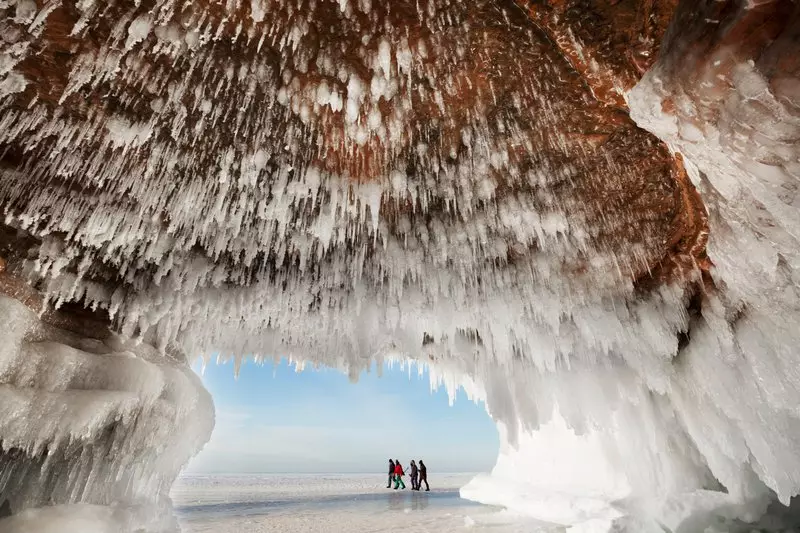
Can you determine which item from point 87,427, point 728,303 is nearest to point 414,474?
point 87,427

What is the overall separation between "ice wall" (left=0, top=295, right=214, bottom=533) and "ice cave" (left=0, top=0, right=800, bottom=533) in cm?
3

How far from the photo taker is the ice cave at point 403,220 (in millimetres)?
2396

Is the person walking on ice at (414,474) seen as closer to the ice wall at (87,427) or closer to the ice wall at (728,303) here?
the ice wall at (728,303)

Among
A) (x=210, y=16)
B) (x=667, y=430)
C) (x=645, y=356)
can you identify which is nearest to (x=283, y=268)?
(x=210, y=16)

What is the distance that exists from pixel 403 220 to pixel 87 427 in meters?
4.32

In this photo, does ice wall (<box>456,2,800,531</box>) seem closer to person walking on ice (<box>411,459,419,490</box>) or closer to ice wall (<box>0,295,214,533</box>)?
ice wall (<box>0,295,214,533</box>)

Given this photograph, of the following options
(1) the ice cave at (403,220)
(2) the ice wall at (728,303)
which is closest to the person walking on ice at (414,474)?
(2) the ice wall at (728,303)

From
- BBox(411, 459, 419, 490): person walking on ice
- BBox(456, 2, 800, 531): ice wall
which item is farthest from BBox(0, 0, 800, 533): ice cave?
BBox(411, 459, 419, 490): person walking on ice

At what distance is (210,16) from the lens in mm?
2439

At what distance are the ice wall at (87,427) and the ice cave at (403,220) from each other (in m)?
0.03

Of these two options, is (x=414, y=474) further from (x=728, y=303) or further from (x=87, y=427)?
(x=728, y=303)

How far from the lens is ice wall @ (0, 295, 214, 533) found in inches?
163

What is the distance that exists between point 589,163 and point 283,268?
376 cm

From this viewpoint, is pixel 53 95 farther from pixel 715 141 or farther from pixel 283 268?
pixel 715 141
